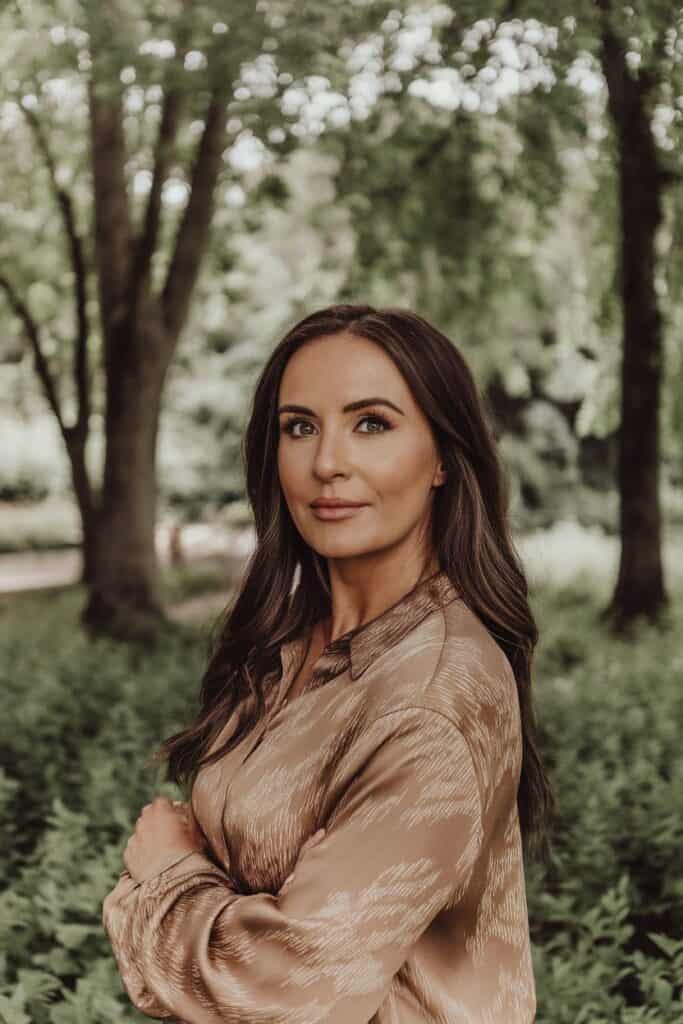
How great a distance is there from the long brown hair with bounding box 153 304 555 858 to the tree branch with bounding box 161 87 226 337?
25.0 ft

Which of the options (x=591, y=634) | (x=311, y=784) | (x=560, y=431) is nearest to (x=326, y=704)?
(x=311, y=784)

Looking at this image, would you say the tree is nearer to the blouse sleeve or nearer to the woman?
the woman

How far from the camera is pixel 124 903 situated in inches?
75.5

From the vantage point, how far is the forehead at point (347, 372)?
6.15 feet

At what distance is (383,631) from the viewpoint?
185 cm

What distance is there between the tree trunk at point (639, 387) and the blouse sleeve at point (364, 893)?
8189 mm

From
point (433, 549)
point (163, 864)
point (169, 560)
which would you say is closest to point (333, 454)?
point (433, 549)

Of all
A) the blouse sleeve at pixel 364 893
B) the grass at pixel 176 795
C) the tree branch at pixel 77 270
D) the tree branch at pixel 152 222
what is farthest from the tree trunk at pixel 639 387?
the blouse sleeve at pixel 364 893

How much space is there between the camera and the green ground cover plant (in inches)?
126

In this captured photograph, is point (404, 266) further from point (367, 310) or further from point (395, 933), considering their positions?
point (395, 933)

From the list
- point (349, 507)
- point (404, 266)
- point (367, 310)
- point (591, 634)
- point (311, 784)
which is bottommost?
point (591, 634)

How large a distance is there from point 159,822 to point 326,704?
0.52 meters

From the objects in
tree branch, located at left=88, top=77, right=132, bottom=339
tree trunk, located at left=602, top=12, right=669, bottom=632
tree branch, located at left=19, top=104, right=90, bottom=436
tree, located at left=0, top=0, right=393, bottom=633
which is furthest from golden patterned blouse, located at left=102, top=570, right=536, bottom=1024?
tree branch, located at left=19, top=104, right=90, bottom=436

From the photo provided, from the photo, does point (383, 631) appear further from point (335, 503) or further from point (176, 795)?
point (176, 795)
